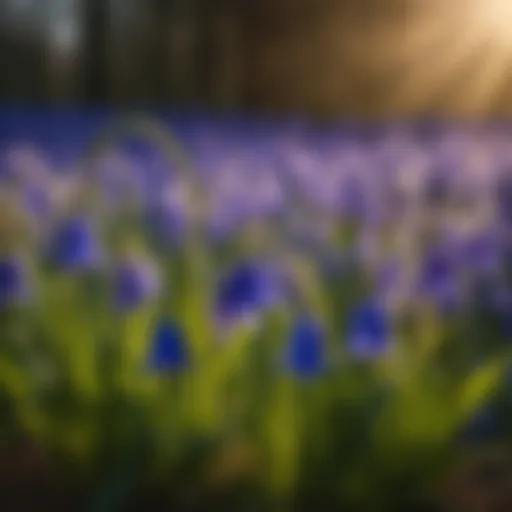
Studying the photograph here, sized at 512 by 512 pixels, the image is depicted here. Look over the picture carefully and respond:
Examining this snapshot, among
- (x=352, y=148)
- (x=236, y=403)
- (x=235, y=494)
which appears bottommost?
(x=235, y=494)

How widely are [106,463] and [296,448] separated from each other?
23cm

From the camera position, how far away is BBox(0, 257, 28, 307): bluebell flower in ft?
3.99

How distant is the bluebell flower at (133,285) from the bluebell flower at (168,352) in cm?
5

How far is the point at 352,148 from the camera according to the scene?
1229 millimetres

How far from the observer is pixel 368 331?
1.22 metres

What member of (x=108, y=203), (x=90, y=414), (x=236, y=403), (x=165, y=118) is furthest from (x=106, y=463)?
(x=165, y=118)

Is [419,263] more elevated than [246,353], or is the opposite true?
[419,263]

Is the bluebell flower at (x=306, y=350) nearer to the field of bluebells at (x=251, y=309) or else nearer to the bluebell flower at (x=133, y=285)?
the field of bluebells at (x=251, y=309)

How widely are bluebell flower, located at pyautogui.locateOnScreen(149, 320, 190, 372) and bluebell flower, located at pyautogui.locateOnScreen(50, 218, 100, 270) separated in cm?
12

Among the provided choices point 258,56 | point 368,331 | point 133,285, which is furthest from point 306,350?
point 258,56

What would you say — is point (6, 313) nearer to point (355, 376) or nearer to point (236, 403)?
point (236, 403)

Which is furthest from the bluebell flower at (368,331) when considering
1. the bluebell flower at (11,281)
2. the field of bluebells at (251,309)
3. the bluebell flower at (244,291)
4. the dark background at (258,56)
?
the bluebell flower at (11,281)

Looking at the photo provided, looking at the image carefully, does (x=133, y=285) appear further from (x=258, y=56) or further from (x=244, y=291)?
(x=258, y=56)

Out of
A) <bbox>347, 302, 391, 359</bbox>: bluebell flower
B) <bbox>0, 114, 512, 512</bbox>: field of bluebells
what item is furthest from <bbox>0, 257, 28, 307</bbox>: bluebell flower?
<bbox>347, 302, 391, 359</bbox>: bluebell flower
